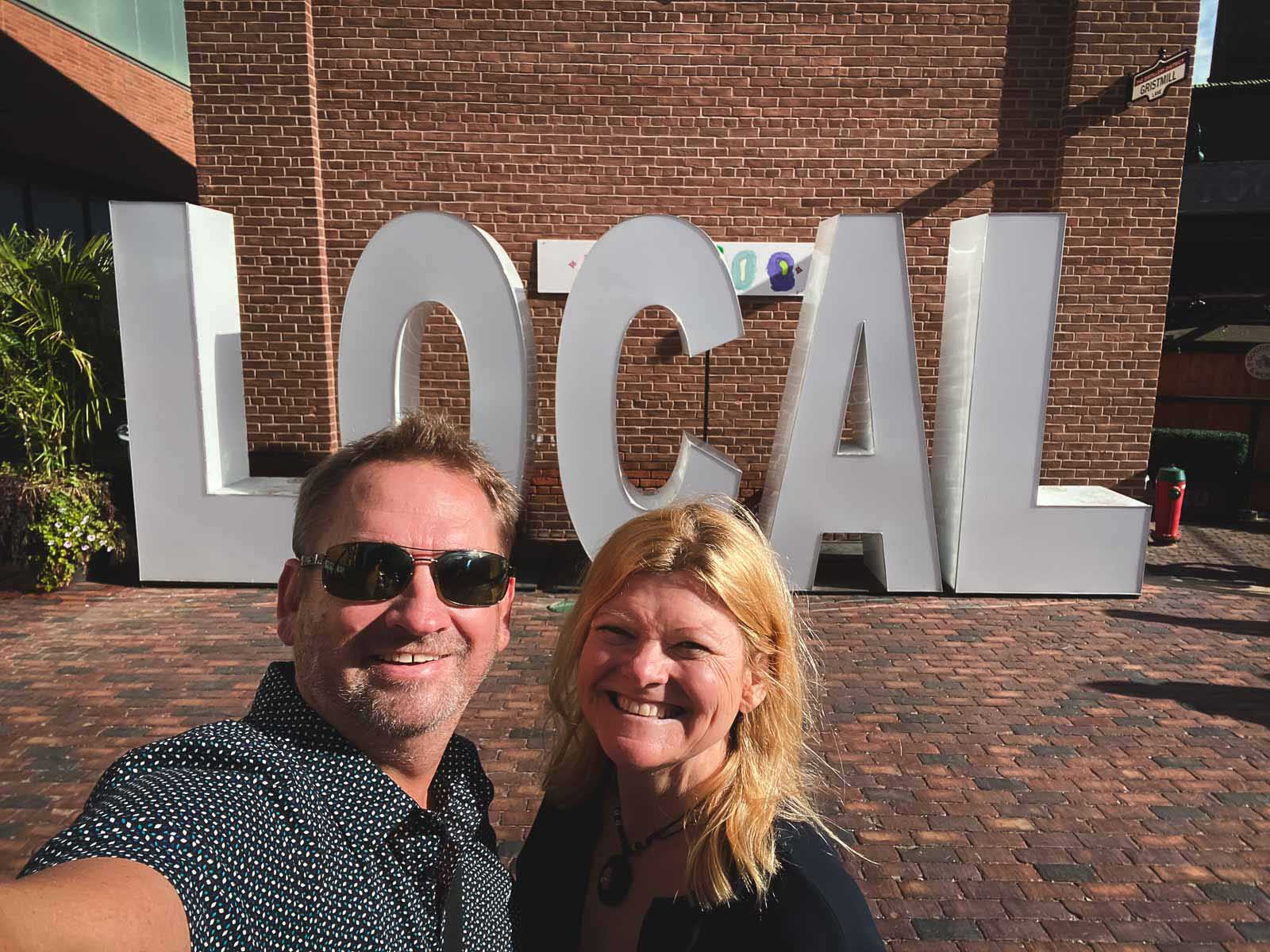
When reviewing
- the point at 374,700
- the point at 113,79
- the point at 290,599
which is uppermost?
the point at 113,79

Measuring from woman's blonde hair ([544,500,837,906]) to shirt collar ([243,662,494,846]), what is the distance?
45 centimetres

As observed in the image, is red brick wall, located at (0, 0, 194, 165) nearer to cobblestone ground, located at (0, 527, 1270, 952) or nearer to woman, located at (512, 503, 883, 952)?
cobblestone ground, located at (0, 527, 1270, 952)

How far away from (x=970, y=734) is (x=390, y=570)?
4.07m

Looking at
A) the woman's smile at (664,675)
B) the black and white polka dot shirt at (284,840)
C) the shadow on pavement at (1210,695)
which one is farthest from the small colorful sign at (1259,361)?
the black and white polka dot shirt at (284,840)

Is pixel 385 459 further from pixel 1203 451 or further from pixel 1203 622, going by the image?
pixel 1203 451

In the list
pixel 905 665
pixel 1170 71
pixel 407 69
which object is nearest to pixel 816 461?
pixel 905 665

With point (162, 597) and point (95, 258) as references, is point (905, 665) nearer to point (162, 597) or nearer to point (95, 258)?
point (162, 597)

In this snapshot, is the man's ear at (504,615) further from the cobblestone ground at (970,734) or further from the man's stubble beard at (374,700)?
the cobblestone ground at (970,734)

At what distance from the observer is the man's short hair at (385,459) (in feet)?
4.72

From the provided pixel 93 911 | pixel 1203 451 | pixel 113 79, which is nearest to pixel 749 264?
pixel 93 911

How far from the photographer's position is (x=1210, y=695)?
5.06 metres

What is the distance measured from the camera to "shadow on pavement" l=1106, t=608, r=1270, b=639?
6.26 meters

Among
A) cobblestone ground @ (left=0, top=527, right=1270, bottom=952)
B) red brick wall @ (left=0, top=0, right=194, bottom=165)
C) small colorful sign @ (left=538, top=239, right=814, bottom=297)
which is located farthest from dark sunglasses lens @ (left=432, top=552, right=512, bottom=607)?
red brick wall @ (left=0, top=0, right=194, bottom=165)

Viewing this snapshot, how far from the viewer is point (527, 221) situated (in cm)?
770
